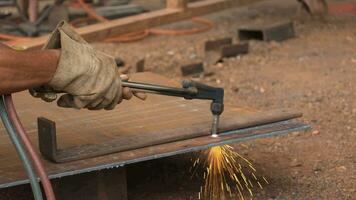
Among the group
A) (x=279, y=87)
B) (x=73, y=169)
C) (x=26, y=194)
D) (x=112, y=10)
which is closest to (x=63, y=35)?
(x=73, y=169)

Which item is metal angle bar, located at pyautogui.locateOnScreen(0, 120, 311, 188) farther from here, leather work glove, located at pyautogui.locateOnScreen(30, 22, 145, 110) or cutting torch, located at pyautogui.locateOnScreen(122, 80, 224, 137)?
leather work glove, located at pyautogui.locateOnScreen(30, 22, 145, 110)

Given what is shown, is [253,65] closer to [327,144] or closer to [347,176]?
[327,144]

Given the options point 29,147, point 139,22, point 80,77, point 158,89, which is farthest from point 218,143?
point 139,22

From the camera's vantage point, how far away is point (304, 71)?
591 cm

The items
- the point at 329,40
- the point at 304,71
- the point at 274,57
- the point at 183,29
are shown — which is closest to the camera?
the point at 304,71

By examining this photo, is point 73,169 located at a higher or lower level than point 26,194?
higher

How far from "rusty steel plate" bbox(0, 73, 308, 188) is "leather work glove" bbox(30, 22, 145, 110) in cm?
35

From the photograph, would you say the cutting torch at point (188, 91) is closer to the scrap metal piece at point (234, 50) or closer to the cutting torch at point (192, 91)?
the cutting torch at point (192, 91)

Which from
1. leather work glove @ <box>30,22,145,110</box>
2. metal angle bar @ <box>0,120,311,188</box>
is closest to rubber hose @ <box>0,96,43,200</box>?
leather work glove @ <box>30,22,145,110</box>

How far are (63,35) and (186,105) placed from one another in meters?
1.42

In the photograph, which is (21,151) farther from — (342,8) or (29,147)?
(342,8)

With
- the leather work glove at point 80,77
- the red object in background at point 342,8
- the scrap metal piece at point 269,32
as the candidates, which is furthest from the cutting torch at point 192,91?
the red object in background at point 342,8

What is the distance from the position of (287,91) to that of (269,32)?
155cm

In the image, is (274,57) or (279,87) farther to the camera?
(274,57)
